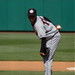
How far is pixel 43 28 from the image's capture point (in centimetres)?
733

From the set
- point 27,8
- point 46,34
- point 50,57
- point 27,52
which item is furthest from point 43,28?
point 27,8

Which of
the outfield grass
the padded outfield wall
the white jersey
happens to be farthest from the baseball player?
the padded outfield wall

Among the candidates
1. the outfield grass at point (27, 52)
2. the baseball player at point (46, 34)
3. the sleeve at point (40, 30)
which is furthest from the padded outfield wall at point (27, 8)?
the sleeve at point (40, 30)

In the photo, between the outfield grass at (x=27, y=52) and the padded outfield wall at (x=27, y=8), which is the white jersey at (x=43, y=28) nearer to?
the outfield grass at (x=27, y=52)

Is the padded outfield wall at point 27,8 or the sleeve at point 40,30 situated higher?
the sleeve at point 40,30

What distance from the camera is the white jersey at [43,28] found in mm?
7262

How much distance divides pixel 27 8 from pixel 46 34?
15.5m

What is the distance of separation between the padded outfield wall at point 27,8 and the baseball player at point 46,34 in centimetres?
1535

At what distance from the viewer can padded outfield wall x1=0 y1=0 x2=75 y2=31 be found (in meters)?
22.9

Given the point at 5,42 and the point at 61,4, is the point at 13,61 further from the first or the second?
the point at 61,4

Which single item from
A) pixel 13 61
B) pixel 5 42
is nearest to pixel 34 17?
pixel 13 61

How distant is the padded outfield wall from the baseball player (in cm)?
1535

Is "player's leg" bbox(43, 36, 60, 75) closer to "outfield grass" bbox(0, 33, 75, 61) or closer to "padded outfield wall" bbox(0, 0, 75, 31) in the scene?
"outfield grass" bbox(0, 33, 75, 61)

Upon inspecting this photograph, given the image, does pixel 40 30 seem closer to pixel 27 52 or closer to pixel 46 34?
pixel 46 34
